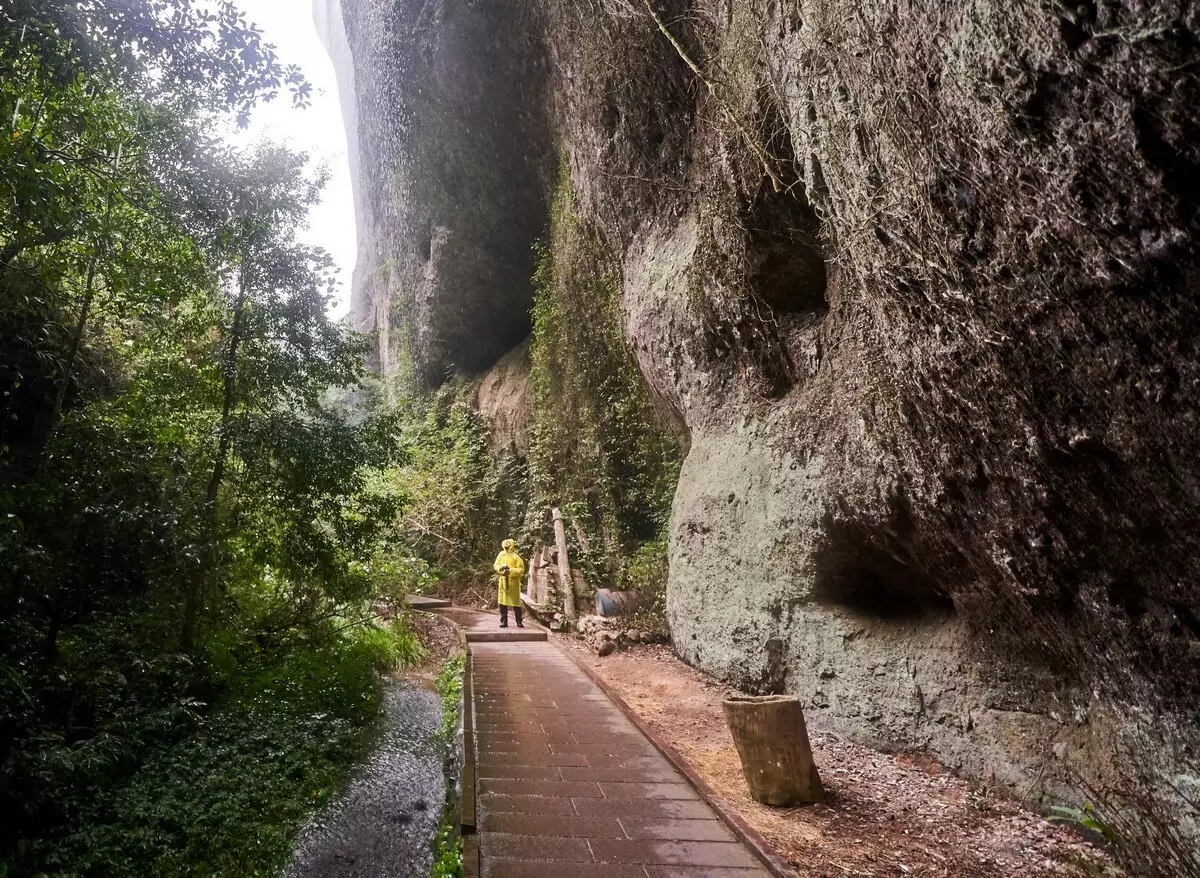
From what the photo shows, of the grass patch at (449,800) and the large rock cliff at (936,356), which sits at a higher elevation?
the large rock cliff at (936,356)

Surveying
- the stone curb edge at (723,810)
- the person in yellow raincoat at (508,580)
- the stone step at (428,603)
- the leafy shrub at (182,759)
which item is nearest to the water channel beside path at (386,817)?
the leafy shrub at (182,759)

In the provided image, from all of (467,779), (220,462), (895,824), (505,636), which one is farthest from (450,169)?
(895,824)

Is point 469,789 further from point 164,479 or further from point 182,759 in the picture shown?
point 164,479

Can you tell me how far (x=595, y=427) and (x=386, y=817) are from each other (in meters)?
8.79

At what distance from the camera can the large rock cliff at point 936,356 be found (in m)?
3.00

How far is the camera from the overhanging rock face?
52.1ft

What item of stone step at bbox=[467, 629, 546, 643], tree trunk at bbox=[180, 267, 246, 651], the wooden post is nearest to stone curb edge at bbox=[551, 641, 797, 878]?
stone step at bbox=[467, 629, 546, 643]

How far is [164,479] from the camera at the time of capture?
23.9 feet

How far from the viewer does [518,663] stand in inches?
373

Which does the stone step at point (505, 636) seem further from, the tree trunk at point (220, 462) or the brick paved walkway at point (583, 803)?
the tree trunk at point (220, 462)

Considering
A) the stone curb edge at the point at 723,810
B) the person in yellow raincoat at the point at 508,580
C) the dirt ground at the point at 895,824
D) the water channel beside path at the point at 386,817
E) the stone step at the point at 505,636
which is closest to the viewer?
the stone curb edge at the point at 723,810

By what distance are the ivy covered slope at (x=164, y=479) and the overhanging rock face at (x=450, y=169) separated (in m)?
6.05

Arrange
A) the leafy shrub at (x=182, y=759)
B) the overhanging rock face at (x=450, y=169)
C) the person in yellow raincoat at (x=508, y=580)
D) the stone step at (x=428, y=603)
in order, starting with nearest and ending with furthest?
1. the leafy shrub at (x=182, y=759)
2. the person in yellow raincoat at (x=508, y=580)
3. the stone step at (x=428, y=603)
4. the overhanging rock face at (x=450, y=169)

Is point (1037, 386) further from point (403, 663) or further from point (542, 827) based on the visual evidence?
point (403, 663)
